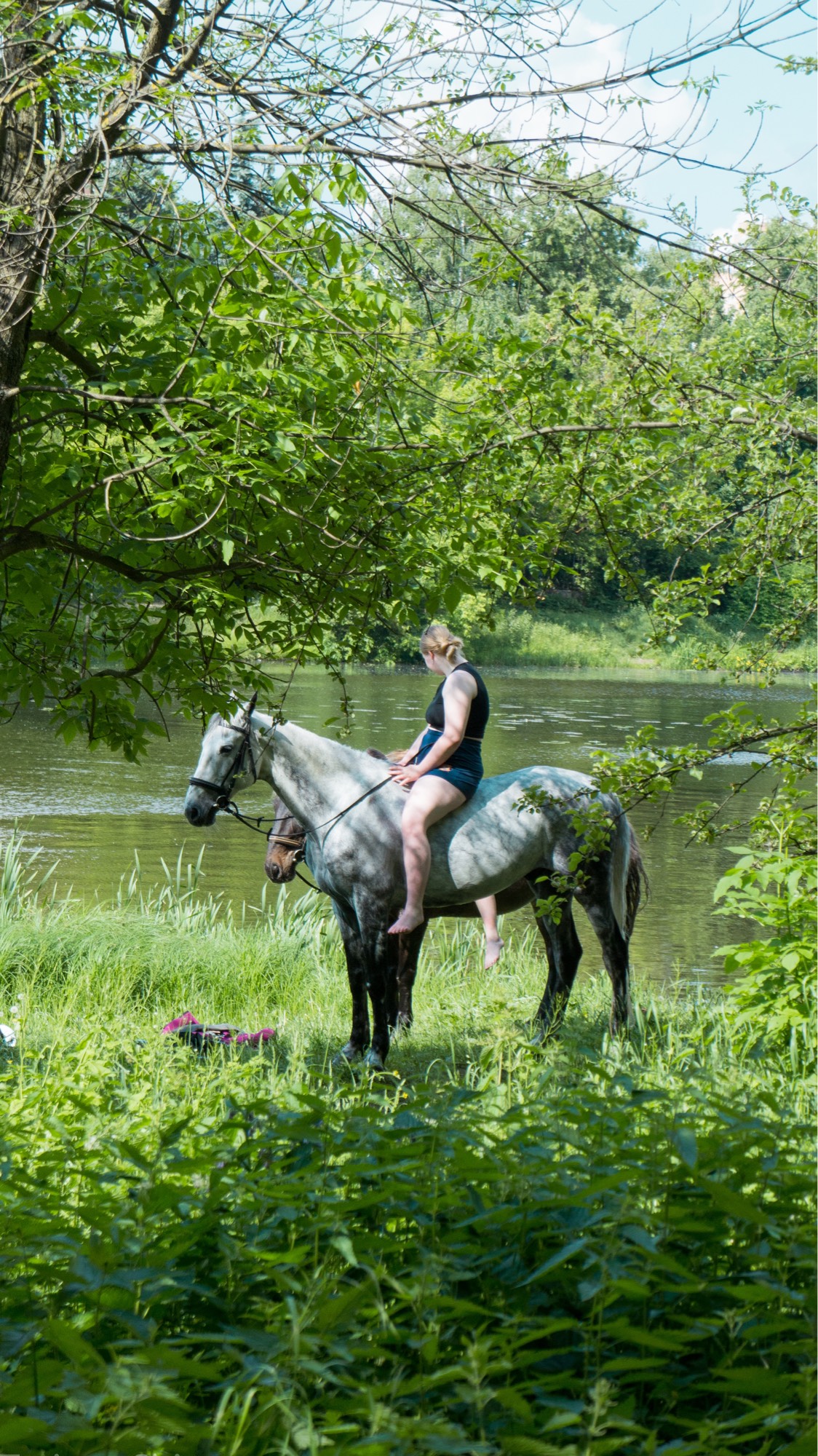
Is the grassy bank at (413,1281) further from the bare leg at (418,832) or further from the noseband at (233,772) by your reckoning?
the noseband at (233,772)

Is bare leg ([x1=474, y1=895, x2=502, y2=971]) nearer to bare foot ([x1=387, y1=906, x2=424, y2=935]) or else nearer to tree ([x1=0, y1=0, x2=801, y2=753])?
bare foot ([x1=387, y1=906, x2=424, y2=935])

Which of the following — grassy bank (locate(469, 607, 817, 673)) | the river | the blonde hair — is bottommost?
the river

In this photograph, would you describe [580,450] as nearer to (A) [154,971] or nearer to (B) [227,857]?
(A) [154,971]

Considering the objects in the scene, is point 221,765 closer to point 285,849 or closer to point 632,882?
point 285,849

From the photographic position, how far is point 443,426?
6.20 meters

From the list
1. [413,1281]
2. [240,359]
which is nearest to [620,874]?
[240,359]

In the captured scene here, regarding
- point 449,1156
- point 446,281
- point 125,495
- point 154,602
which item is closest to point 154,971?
point 154,602

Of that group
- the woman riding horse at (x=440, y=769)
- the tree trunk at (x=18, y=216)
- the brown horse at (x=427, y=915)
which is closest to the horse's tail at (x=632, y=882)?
the brown horse at (x=427, y=915)

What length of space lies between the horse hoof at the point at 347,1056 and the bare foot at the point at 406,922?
2.10ft

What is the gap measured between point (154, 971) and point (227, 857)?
7.50m

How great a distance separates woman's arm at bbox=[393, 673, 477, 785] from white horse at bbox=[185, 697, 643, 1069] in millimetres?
381

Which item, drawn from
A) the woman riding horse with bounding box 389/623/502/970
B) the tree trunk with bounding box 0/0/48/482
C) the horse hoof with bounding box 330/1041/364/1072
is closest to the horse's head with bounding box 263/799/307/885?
the woman riding horse with bounding box 389/623/502/970

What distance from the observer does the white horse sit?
7059mm

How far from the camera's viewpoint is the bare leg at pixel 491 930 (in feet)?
27.8
